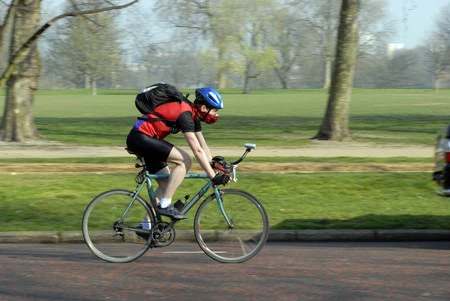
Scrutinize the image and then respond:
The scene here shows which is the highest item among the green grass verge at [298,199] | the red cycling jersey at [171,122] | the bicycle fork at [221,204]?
the red cycling jersey at [171,122]

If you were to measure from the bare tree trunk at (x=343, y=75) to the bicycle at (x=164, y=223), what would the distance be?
13661 millimetres

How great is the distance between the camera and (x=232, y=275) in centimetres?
609

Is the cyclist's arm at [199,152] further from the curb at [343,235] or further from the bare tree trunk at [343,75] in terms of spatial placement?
the bare tree trunk at [343,75]

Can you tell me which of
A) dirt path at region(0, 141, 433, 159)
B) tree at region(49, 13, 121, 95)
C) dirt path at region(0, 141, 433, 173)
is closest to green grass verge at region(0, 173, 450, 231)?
dirt path at region(0, 141, 433, 173)

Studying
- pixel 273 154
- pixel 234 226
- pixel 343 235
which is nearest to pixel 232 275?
pixel 234 226

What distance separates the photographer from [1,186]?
1142cm

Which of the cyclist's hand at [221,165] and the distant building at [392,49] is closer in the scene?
the cyclist's hand at [221,165]

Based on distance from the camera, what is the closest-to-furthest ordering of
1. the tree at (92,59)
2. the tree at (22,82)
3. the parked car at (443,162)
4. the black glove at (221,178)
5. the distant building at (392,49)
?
the black glove at (221,178)
the parked car at (443,162)
the tree at (22,82)
the tree at (92,59)
the distant building at (392,49)

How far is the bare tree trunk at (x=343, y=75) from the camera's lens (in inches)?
773

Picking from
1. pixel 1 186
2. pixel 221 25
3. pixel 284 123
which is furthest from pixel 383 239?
pixel 284 123

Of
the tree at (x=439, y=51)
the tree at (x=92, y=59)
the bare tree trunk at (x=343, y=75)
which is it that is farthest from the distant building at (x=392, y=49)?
the bare tree trunk at (x=343, y=75)

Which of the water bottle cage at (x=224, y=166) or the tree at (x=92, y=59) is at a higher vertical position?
the water bottle cage at (x=224, y=166)

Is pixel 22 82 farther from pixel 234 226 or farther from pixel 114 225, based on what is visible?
pixel 234 226

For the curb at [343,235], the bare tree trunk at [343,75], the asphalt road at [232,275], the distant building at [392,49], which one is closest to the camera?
the asphalt road at [232,275]
